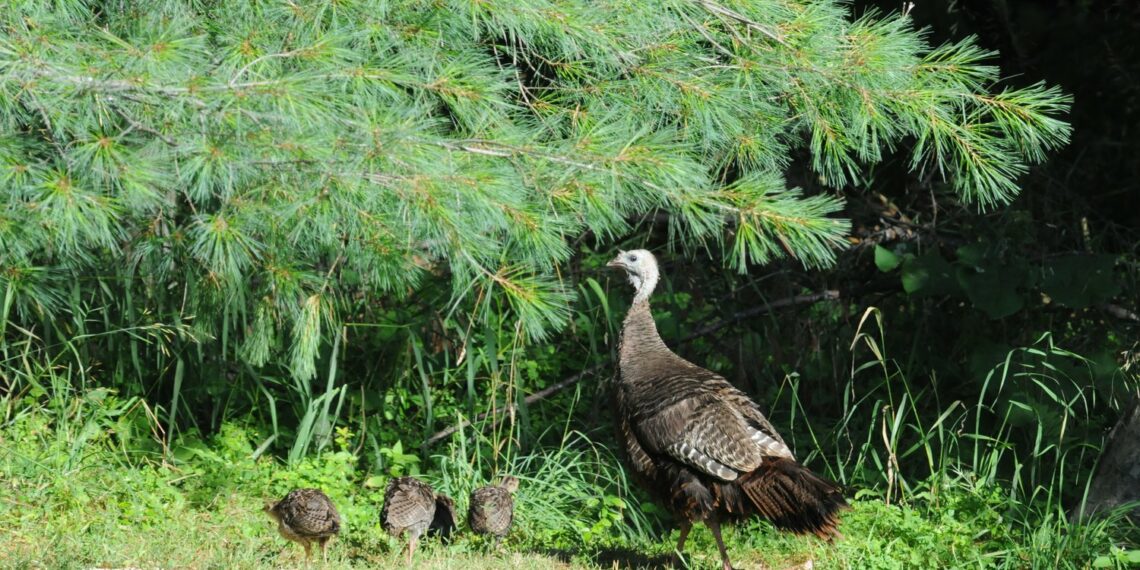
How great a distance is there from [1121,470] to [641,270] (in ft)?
7.95

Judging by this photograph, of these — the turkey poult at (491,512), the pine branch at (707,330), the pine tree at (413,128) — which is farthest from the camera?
the pine branch at (707,330)

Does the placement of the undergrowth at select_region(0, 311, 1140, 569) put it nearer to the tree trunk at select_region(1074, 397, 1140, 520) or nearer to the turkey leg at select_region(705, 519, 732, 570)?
the tree trunk at select_region(1074, 397, 1140, 520)

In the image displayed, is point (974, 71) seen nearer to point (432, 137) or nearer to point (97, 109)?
point (432, 137)

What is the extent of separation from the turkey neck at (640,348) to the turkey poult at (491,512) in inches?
32.8

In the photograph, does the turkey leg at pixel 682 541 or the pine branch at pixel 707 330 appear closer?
the turkey leg at pixel 682 541

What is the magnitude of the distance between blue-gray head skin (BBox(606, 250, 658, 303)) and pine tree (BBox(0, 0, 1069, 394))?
1402mm

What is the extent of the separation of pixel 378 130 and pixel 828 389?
463 cm

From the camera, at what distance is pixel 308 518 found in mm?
5117

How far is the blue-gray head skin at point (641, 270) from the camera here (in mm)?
6199

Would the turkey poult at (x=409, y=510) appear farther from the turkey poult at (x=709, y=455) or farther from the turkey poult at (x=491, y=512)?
the turkey poult at (x=709, y=455)

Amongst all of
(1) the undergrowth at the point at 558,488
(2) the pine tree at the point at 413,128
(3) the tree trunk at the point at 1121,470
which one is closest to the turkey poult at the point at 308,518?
(1) the undergrowth at the point at 558,488

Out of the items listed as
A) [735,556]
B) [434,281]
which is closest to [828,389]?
[735,556]

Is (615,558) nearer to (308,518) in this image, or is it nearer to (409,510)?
(409,510)

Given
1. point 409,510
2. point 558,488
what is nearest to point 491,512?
point 409,510
